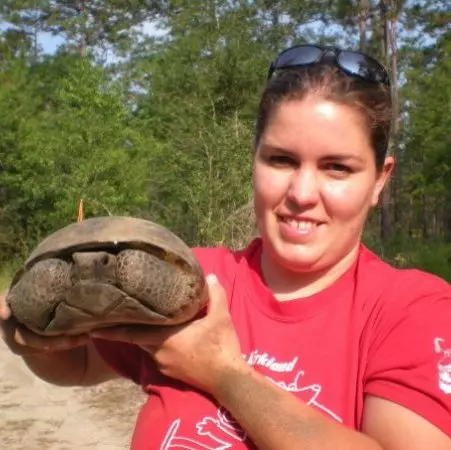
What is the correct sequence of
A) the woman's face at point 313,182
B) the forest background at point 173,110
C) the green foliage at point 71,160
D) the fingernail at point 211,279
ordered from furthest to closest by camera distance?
the green foliage at point 71,160, the forest background at point 173,110, the fingernail at point 211,279, the woman's face at point 313,182

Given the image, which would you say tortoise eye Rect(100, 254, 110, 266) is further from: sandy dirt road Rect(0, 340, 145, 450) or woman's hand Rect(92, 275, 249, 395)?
sandy dirt road Rect(0, 340, 145, 450)

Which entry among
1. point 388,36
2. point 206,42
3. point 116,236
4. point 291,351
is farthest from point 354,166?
point 388,36

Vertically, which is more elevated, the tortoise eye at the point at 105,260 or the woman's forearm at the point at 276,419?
the tortoise eye at the point at 105,260

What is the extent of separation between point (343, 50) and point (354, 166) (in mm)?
322

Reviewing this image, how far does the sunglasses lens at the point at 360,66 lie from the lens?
1937mm

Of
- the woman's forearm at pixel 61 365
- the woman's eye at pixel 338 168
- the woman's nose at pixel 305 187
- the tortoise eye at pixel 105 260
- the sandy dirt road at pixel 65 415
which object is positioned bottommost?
the sandy dirt road at pixel 65 415

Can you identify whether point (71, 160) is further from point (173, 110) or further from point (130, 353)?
point (130, 353)

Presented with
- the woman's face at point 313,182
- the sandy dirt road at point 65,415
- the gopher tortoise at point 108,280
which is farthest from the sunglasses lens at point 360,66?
the sandy dirt road at point 65,415

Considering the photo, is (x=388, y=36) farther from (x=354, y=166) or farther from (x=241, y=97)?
(x=354, y=166)

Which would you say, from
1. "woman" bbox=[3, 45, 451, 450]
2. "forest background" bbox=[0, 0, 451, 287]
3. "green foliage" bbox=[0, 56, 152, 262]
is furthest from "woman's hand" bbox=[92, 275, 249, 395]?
"green foliage" bbox=[0, 56, 152, 262]

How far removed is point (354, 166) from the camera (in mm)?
1888

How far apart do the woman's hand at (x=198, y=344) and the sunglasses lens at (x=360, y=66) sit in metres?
0.62

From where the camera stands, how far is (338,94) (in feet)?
6.16

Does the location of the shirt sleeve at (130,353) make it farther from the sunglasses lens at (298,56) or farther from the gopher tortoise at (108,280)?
the sunglasses lens at (298,56)
